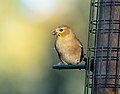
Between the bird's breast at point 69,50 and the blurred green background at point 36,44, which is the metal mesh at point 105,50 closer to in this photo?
the bird's breast at point 69,50

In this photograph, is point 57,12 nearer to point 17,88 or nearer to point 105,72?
point 17,88

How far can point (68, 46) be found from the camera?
10211 millimetres

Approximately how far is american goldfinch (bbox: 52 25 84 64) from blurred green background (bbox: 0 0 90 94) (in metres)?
9.03

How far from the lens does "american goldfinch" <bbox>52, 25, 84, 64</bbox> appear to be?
10031 millimetres

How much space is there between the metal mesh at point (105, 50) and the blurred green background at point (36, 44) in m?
10.1

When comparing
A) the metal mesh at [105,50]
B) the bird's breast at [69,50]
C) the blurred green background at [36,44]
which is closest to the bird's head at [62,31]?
the bird's breast at [69,50]

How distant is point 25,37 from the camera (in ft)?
80.3

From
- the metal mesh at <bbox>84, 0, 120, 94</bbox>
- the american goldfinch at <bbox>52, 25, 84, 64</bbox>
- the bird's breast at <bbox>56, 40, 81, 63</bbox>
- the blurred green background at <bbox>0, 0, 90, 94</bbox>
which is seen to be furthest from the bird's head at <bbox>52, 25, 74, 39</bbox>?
the blurred green background at <bbox>0, 0, 90, 94</bbox>

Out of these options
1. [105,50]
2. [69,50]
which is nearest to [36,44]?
[69,50]

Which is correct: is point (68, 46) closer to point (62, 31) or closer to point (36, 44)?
point (62, 31)

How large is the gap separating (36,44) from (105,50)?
15.3 metres

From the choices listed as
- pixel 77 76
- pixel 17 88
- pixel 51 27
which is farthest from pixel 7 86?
pixel 51 27

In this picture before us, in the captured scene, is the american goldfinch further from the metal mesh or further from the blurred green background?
the blurred green background

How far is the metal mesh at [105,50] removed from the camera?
29.8ft
